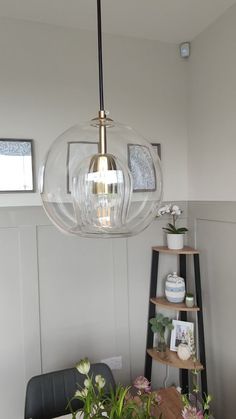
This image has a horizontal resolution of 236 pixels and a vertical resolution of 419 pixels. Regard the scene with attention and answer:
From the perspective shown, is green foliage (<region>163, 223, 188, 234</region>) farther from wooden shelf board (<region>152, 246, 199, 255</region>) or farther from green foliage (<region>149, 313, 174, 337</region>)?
green foliage (<region>149, 313, 174, 337</region>)

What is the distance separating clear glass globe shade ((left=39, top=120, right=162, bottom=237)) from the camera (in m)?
0.83

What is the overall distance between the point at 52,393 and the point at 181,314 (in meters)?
1.05

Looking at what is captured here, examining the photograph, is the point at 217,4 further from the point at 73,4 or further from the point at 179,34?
the point at 73,4

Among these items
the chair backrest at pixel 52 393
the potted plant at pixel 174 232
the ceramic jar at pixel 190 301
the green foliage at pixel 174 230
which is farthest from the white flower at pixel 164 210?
the chair backrest at pixel 52 393

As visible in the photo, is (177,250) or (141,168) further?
(177,250)

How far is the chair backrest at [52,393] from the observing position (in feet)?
4.80

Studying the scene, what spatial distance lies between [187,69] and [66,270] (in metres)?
1.64

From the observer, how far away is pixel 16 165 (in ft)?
6.09

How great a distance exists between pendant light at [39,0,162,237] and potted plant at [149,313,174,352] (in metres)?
1.37

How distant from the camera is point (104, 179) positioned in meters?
0.80

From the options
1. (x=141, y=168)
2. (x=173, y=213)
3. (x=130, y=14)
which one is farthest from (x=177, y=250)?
(x=130, y=14)

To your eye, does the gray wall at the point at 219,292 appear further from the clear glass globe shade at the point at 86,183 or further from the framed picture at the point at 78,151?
the framed picture at the point at 78,151

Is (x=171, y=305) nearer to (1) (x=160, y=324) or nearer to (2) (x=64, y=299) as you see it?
(1) (x=160, y=324)

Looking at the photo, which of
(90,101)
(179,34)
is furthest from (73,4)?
(179,34)
